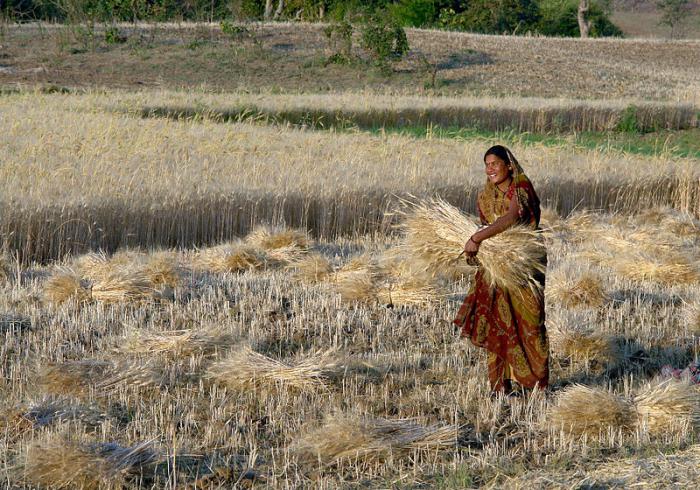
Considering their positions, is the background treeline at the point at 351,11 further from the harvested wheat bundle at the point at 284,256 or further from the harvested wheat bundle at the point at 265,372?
the harvested wheat bundle at the point at 265,372

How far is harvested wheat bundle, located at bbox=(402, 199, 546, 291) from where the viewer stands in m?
5.29

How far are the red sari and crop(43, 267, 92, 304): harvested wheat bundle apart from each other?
9.49 feet

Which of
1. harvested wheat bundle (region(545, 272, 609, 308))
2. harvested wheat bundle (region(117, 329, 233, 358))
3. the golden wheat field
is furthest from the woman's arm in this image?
harvested wheat bundle (region(545, 272, 609, 308))

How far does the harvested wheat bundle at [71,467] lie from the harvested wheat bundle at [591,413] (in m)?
2.11

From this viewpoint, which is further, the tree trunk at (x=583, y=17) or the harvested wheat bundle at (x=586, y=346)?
the tree trunk at (x=583, y=17)

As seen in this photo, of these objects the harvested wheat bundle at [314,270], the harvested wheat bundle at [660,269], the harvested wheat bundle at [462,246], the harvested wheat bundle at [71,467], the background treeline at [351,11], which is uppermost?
the background treeline at [351,11]

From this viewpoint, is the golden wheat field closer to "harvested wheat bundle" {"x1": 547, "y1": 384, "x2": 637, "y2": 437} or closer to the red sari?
"harvested wheat bundle" {"x1": 547, "y1": 384, "x2": 637, "y2": 437}

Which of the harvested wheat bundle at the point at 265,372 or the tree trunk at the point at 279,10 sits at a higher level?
the tree trunk at the point at 279,10

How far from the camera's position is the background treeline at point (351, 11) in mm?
37594

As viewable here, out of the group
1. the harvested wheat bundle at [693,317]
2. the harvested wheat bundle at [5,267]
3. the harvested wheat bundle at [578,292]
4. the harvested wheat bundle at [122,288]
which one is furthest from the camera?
the harvested wheat bundle at [5,267]

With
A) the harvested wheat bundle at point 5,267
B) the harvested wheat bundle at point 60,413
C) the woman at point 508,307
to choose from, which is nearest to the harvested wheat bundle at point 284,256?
the harvested wheat bundle at point 5,267

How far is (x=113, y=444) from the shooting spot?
419 cm

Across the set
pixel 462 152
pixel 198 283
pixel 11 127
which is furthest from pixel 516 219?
pixel 11 127

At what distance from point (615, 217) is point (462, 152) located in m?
2.56
